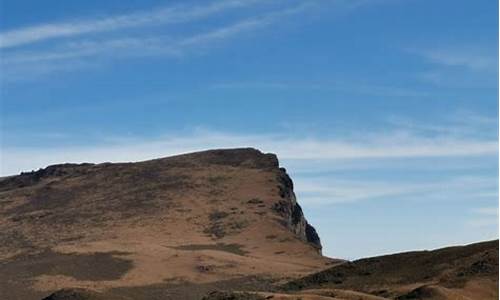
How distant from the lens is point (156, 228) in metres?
80.9

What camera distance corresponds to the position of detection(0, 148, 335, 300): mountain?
2453 inches

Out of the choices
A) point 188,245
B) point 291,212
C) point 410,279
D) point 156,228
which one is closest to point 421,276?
point 410,279

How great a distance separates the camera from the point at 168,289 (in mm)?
57625

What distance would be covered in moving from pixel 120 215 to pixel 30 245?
10290mm

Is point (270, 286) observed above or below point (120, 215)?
below

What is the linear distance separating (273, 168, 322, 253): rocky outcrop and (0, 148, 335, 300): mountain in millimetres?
158

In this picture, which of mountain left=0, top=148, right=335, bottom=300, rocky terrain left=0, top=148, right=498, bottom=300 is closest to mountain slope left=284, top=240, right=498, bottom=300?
rocky terrain left=0, top=148, right=498, bottom=300

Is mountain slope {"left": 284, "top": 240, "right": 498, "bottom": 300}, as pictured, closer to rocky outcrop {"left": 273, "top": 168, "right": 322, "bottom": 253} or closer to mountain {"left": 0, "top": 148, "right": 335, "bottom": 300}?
mountain {"left": 0, "top": 148, "right": 335, "bottom": 300}

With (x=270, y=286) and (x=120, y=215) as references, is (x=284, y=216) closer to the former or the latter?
(x=120, y=215)

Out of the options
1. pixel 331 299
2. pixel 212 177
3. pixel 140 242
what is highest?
pixel 212 177

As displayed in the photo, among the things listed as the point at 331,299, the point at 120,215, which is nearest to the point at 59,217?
the point at 120,215

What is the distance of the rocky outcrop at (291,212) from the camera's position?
83.1 metres

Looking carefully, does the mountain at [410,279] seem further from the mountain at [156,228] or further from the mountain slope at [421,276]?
the mountain at [156,228]

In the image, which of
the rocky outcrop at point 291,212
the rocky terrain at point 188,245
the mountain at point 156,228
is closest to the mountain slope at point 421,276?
the rocky terrain at point 188,245
